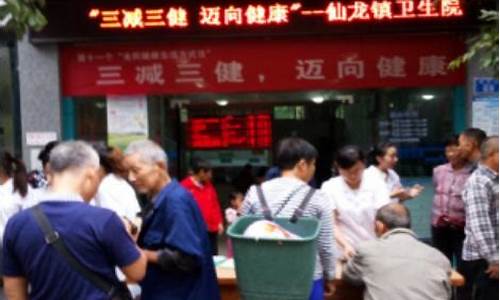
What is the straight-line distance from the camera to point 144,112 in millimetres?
8258

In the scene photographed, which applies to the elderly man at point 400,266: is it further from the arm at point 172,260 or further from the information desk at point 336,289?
the arm at point 172,260

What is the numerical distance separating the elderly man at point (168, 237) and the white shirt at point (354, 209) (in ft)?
5.62

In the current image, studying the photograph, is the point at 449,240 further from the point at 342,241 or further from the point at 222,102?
the point at 222,102

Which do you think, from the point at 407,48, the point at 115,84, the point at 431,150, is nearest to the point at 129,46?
the point at 115,84

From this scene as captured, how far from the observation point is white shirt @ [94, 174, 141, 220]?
15.0 feet

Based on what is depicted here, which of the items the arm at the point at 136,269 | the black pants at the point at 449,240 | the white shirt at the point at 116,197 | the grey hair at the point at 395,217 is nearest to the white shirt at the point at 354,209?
the grey hair at the point at 395,217

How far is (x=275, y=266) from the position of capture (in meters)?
3.31

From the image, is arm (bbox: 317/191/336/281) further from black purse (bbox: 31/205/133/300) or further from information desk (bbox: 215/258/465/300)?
black purse (bbox: 31/205/133/300)

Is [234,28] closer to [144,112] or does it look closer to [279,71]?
[279,71]

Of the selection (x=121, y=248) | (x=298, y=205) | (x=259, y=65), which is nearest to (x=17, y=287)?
(x=121, y=248)

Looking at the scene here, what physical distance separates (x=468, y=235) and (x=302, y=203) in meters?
1.76

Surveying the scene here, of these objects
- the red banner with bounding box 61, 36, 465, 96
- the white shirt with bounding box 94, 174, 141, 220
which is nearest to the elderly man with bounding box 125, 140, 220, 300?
the white shirt with bounding box 94, 174, 141, 220

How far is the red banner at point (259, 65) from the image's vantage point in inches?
316

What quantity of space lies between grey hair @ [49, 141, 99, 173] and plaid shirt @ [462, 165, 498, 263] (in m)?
2.78
